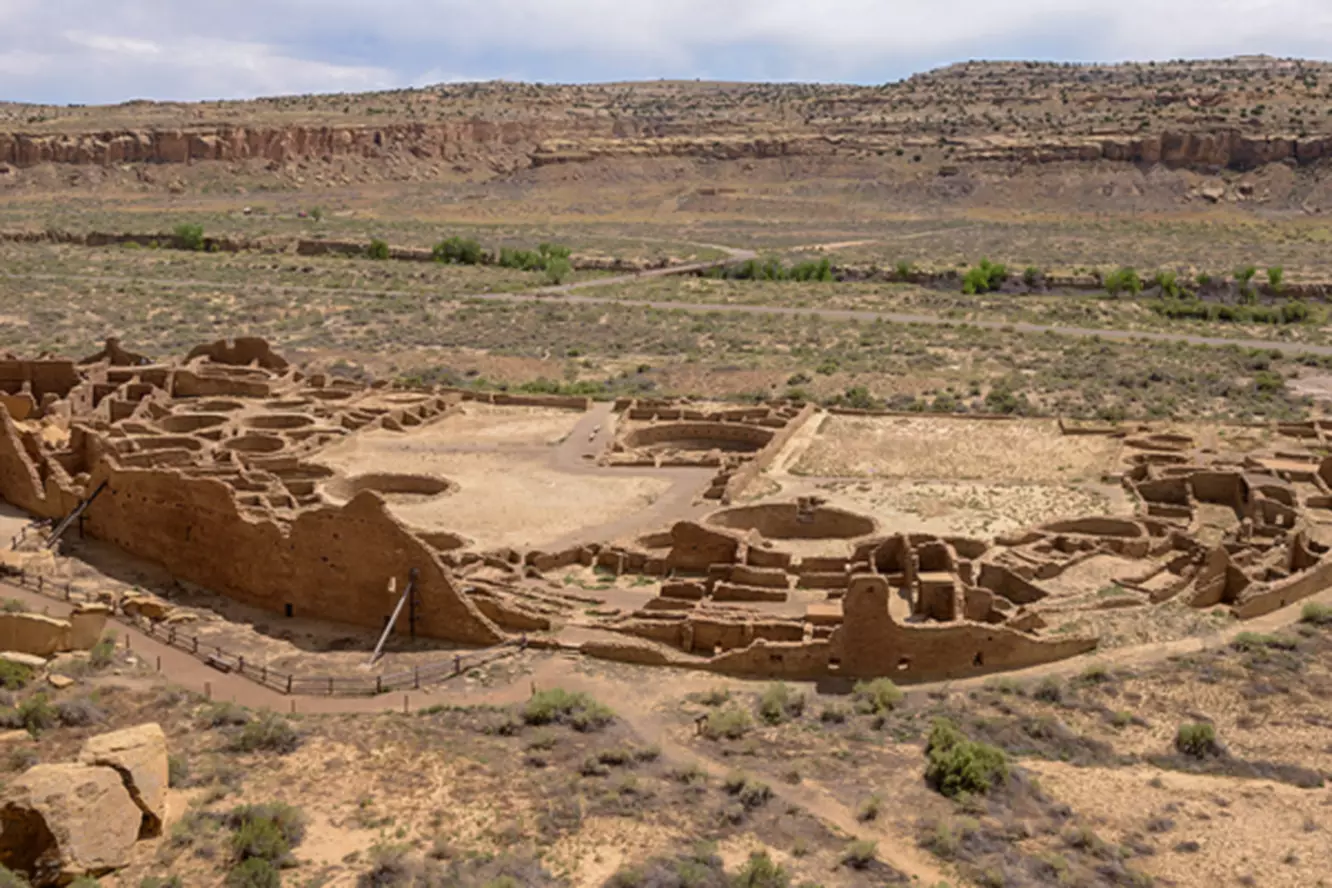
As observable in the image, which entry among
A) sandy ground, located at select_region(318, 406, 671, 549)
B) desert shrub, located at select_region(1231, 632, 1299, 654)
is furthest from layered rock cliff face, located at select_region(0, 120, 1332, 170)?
desert shrub, located at select_region(1231, 632, 1299, 654)

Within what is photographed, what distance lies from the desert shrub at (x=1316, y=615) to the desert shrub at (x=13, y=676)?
23.1 meters

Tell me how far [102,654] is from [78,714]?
3464 mm

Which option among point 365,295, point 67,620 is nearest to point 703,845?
point 67,620

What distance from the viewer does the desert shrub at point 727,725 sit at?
22703 millimetres

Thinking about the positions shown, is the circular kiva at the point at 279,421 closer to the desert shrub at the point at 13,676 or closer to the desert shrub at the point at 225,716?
the desert shrub at the point at 13,676

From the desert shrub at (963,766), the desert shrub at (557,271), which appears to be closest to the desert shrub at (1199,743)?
the desert shrub at (963,766)

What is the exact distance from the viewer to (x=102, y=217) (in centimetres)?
11244

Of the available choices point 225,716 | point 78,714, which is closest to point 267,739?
point 225,716

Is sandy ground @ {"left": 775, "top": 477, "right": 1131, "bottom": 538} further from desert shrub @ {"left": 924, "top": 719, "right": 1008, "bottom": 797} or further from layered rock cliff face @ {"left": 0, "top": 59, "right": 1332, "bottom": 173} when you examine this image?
layered rock cliff face @ {"left": 0, "top": 59, "right": 1332, "bottom": 173}

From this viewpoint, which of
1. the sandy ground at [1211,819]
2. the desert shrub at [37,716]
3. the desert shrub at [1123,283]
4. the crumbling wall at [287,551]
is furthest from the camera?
the desert shrub at [1123,283]

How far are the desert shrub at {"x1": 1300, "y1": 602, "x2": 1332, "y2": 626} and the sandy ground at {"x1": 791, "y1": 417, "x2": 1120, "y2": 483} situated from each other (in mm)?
11576

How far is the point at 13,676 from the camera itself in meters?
23.0

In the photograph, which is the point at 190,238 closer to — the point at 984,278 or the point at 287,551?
the point at 984,278

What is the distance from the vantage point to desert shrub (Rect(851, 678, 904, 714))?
24047mm
